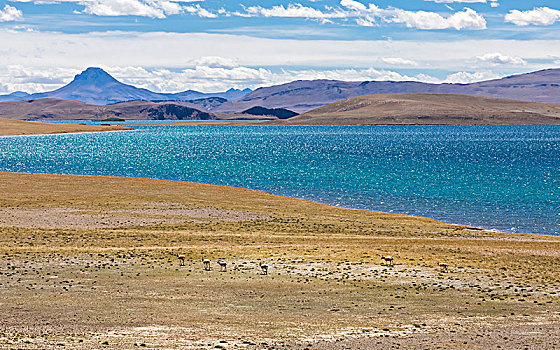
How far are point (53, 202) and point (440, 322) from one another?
5297cm

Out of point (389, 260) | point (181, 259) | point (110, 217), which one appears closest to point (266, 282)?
point (181, 259)

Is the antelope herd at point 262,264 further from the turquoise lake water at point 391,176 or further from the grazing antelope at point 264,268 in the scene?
the turquoise lake water at point 391,176

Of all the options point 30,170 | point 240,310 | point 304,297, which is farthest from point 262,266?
point 30,170

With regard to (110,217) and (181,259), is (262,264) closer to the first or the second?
(181,259)

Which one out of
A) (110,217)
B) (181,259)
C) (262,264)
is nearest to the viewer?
(262,264)

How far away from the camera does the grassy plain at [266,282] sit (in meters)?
25.4

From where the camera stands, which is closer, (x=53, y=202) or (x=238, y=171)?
(x=53, y=202)

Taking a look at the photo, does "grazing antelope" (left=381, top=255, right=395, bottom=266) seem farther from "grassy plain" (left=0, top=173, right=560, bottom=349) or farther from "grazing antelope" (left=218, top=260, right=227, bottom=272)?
"grazing antelope" (left=218, top=260, right=227, bottom=272)

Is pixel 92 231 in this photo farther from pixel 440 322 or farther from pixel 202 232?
pixel 440 322

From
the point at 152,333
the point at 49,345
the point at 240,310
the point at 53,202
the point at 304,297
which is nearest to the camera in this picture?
the point at 49,345

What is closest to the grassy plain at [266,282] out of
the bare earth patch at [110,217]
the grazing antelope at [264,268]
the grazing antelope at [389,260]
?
the bare earth patch at [110,217]

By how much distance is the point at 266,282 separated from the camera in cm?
3606

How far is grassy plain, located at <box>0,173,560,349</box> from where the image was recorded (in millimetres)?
25422

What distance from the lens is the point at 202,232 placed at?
54750 mm
